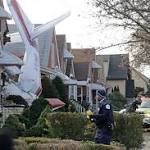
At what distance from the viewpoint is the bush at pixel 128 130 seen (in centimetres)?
1468

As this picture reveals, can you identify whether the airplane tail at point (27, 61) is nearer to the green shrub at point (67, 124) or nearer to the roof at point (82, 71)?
the green shrub at point (67, 124)

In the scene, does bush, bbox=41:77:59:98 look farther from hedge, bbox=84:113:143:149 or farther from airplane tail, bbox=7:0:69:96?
hedge, bbox=84:113:143:149

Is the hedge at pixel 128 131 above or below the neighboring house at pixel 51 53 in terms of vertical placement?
below

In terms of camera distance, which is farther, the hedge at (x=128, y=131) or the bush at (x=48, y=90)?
the bush at (x=48, y=90)

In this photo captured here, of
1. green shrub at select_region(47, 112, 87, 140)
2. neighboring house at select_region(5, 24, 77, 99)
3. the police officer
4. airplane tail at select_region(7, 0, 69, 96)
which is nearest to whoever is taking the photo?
the police officer

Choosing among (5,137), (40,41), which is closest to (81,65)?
(40,41)

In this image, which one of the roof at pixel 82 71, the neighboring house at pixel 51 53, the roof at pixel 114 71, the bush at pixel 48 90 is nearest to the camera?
the bush at pixel 48 90

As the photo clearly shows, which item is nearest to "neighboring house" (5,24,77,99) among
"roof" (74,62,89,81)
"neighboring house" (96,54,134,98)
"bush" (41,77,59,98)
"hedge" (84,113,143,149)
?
"bush" (41,77,59,98)

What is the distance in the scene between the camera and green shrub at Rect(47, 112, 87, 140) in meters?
14.2

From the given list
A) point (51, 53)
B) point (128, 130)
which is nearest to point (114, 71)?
point (51, 53)

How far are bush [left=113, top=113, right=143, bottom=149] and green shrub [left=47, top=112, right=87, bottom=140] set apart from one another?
3.30 ft

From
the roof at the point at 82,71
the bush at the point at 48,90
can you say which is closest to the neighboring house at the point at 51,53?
the bush at the point at 48,90

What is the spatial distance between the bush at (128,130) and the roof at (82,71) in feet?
153

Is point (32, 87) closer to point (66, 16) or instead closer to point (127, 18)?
point (66, 16)
